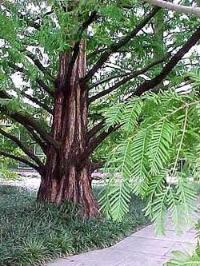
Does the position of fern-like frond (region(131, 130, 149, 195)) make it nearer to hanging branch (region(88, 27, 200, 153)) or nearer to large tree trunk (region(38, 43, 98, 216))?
hanging branch (region(88, 27, 200, 153))

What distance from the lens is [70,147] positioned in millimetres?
6691

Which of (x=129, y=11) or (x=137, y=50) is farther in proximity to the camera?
(x=137, y=50)

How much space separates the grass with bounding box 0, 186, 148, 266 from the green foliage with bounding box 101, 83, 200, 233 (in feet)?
11.2

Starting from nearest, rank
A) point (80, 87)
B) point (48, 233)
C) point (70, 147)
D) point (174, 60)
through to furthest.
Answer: point (174, 60) < point (48, 233) < point (70, 147) < point (80, 87)

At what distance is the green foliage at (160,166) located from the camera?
0.87 metres

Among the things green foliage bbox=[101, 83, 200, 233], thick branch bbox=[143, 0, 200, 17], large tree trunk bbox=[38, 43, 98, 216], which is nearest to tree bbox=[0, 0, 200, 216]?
large tree trunk bbox=[38, 43, 98, 216]

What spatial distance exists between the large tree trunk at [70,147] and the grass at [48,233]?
283mm

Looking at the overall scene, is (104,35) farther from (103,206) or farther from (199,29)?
(103,206)

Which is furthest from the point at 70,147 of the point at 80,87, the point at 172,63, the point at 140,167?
the point at 140,167

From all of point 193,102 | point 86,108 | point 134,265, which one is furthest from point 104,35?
point 193,102

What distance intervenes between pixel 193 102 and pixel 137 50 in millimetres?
4930

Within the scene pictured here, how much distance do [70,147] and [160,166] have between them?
19.1 ft

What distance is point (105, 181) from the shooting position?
965 millimetres

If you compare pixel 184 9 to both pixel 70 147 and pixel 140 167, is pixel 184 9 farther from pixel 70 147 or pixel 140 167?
pixel 70 147
